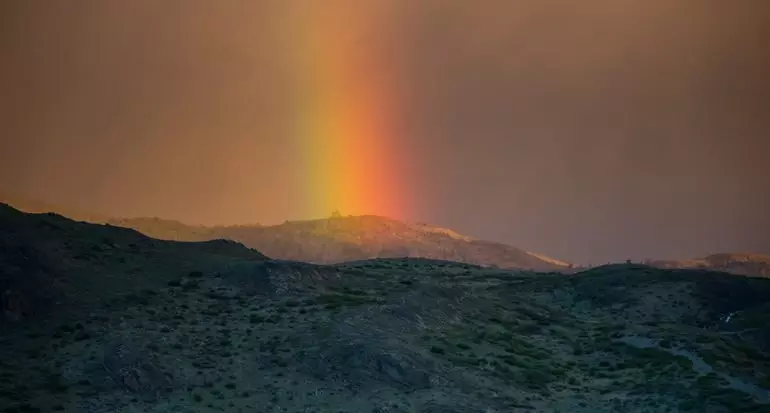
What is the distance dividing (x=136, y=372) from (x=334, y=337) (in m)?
15.0

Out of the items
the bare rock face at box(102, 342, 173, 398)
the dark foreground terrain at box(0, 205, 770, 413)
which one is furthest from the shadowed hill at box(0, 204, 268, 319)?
the bare rock face at box(102, 342, 173, 398)

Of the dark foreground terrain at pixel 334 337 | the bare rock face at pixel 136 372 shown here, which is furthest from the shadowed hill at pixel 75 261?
the bare rock face at pixel 136 372

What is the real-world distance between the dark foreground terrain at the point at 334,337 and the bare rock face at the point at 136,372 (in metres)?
0.11

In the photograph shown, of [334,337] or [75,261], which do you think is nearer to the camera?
[334,337]

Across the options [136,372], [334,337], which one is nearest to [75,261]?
[136,372]

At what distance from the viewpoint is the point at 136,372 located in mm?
53562

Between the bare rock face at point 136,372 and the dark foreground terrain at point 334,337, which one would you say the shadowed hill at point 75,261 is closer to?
the dark foreground terrain at point 334,337

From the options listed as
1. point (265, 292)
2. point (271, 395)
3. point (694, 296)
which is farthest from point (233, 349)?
point (694, 296)

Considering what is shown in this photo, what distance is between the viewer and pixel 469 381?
5697 cm

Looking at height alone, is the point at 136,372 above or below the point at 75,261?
below

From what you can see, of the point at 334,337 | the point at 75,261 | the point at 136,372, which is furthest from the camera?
the point at 75,261

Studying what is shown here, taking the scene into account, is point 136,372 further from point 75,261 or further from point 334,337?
point 75,261

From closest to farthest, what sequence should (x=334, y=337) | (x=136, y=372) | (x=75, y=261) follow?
(x=136, y=372), (x=334, y=337), (x=75, y=261)

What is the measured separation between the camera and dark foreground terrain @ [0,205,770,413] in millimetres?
53406
